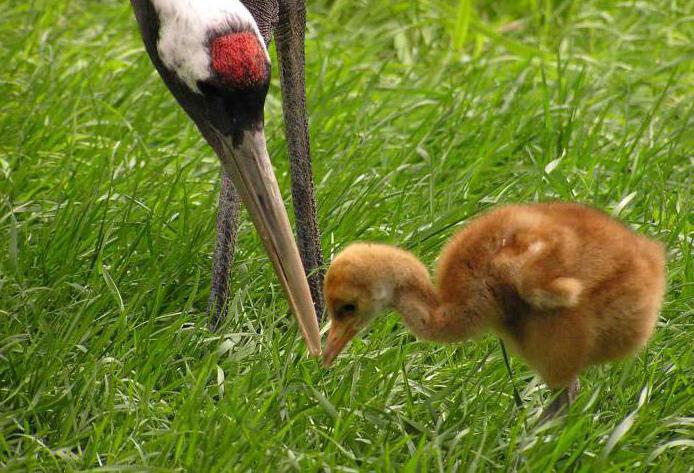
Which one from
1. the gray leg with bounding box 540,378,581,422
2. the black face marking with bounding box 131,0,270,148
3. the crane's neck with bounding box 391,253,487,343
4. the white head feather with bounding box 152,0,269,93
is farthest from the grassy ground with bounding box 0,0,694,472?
the white head feather with bounding box 152,0,269,93

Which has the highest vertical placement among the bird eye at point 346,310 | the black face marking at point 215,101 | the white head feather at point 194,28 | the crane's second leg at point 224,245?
the white head feather at point 194,28

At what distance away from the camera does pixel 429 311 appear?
389 cm

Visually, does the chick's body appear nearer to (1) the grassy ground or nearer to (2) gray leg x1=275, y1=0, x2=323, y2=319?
(1) the grassy ground

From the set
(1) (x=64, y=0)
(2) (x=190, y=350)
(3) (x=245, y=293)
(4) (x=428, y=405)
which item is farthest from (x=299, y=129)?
(1) (x=64, y=0)

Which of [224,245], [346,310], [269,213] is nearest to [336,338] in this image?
[346,310]

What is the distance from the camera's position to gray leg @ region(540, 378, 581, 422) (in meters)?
3.90

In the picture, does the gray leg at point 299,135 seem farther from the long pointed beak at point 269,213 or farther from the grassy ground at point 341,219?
the long pointed beak at point 269,213

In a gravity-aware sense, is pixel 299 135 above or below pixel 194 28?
below

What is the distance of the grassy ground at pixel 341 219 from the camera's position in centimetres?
389

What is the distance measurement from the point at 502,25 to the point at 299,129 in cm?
255

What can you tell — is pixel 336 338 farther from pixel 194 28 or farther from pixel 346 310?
pixel 194 28

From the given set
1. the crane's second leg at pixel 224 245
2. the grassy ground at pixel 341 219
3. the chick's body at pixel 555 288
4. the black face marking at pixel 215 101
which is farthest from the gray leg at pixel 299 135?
the chick's body at pixel 555 288

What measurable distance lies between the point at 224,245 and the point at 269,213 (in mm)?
421

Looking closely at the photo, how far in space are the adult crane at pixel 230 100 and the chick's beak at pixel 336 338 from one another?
0.19 m
